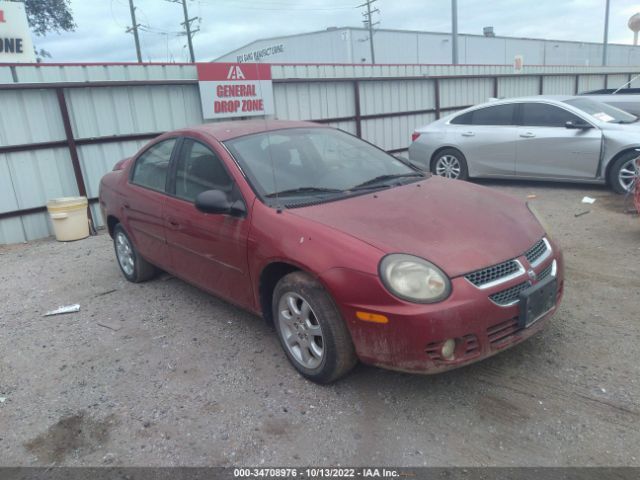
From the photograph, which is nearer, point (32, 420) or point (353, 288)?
point (353, 288)

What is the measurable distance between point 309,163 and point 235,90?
6.50 m

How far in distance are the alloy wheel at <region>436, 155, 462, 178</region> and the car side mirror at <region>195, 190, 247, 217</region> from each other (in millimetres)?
6760

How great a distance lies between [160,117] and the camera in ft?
28.7

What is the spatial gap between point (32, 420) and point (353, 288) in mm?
2111

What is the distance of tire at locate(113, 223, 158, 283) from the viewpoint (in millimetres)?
5102

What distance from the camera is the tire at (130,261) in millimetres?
5102

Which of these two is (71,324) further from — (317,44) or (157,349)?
(317,44)

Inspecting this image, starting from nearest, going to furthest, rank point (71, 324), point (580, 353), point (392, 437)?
1. point (392, 437)
2. point (580, 353)
3. point (71, 324)

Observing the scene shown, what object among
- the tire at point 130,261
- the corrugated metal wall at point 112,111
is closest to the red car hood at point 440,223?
the tire at point 130,261

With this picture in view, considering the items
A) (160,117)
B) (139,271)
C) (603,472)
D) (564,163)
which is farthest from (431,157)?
(603,472)

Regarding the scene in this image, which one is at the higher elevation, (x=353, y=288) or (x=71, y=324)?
(x=353, y=288)

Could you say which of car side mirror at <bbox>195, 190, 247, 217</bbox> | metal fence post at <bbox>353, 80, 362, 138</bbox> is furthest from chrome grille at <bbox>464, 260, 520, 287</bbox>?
metal fence post at <bbox>353, 80, 362, 138</bbox>

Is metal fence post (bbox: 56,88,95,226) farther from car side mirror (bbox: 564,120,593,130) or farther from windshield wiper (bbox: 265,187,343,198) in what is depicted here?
car side mirror (bbox: 564,120,593,130)

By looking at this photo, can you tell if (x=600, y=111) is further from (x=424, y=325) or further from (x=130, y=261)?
(x=130, y=261)
